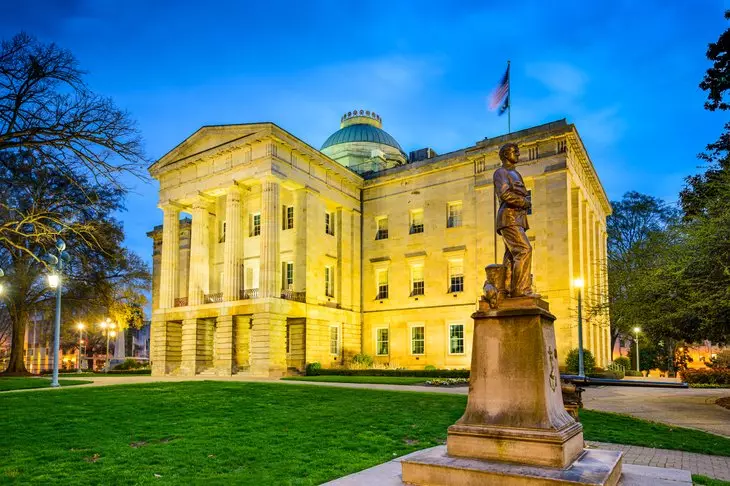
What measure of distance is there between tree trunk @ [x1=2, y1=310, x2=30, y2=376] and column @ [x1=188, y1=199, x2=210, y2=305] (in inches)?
458

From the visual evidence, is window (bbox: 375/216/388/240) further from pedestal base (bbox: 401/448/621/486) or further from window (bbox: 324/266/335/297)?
pedestal base (bbox: 401/448/621/486)

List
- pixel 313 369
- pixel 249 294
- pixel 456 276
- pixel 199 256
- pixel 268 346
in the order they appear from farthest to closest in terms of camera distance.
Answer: pixel 199 256 → pixel 456 276 → pixel 249 294 → pixel 313 369 → pixel 268 346

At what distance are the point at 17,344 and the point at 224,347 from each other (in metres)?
15.9

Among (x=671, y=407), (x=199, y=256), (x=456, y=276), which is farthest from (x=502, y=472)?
(x=199, y=256)

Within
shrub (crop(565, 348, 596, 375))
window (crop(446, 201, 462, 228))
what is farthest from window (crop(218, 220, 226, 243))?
shrub (crop(565, 348, 596, 375))

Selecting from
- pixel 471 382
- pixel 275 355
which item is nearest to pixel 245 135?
pixel 275 355

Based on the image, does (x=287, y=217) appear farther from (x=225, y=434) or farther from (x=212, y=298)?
(x=225, y=434)

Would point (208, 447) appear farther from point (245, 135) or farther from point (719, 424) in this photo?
point (245, 135)

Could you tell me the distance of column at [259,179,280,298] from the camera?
122 ft

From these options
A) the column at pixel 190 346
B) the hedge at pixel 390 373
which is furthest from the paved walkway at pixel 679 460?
the column at pixel 190 346

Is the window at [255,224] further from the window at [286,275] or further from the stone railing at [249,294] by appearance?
the stone railing at [249,294]

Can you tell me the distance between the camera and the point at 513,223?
28.7 ft

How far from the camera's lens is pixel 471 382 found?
8.17 metres

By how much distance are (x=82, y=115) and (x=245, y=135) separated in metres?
27.6
